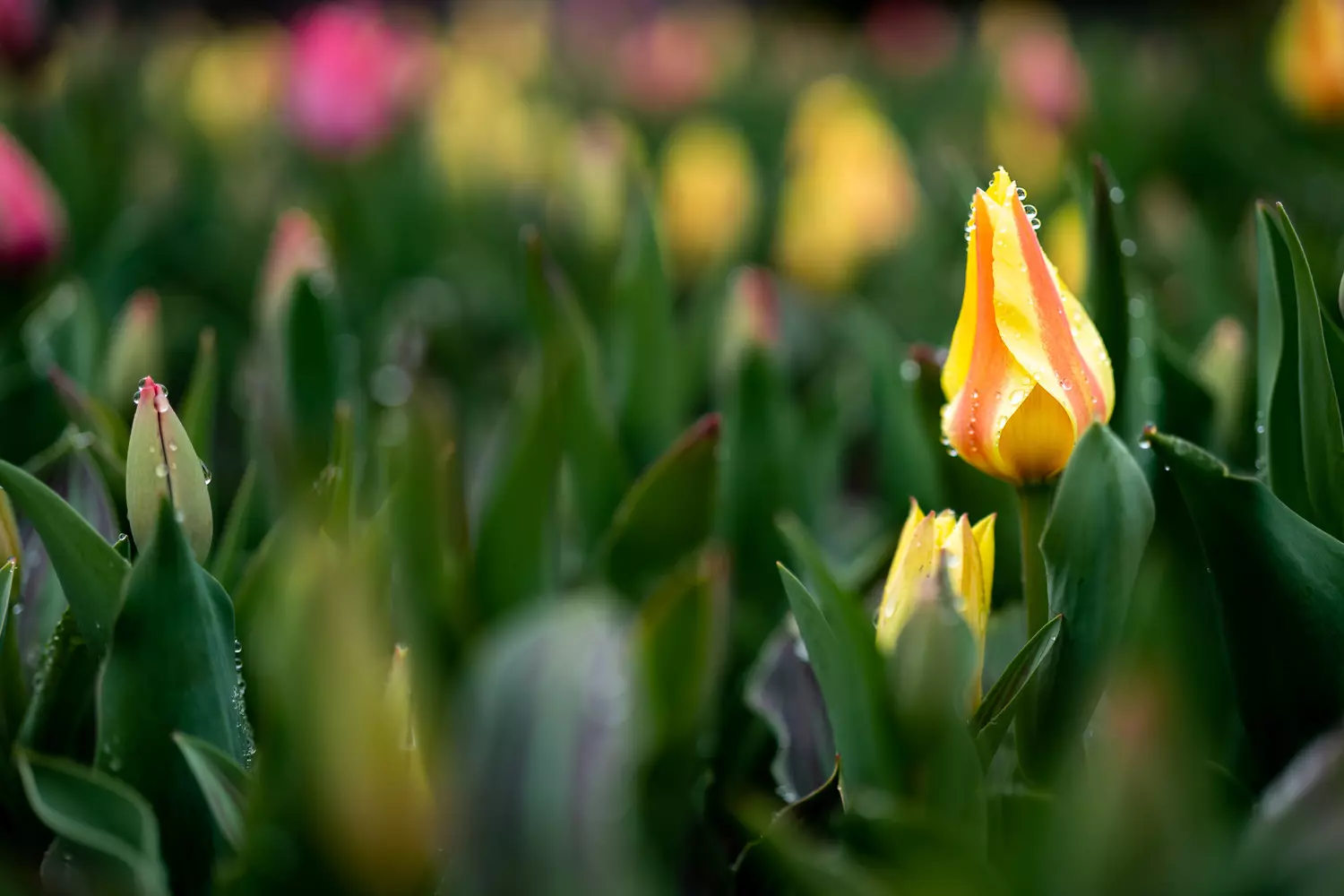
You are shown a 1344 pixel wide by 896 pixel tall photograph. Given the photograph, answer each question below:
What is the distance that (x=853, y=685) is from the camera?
2.11 feet

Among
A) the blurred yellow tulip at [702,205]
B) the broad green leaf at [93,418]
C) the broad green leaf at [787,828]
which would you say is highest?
the broad green leaf at [93,418]

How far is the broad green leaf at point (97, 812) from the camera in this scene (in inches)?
22.7

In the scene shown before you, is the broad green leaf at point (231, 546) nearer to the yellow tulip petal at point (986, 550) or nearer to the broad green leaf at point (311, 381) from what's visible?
the broad green leaf at point (311, 381)

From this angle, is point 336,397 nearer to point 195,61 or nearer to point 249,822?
point 249,822

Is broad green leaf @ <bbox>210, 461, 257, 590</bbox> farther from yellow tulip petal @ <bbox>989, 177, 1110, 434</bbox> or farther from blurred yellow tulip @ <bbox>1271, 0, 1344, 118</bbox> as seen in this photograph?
blurred yellow tulip @ <bbox>1271, 0, 1344, 118</bbox>

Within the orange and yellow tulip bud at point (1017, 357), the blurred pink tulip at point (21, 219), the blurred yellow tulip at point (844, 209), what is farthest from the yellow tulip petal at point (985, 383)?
the blurred yellow tulip at point (844, 209)

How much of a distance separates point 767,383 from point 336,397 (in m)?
0.39

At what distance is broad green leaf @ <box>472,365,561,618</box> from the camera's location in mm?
967

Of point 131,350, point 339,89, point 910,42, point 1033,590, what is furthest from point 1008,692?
point 910,42

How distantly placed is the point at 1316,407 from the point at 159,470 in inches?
26.8

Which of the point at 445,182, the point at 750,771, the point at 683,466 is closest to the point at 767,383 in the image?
the point at 683,466

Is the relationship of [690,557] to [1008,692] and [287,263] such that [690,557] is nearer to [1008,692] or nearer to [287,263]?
[1008,692]

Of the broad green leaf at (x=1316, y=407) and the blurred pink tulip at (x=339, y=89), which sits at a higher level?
the broad green leaf at (x=1316, y=407)

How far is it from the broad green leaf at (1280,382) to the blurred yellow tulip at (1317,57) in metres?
1.15
